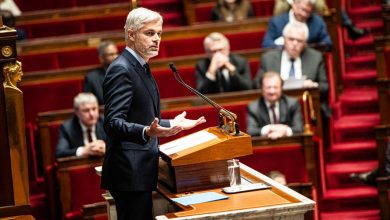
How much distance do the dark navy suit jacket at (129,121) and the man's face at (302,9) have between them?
6.82ft

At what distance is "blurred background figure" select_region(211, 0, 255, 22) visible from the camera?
426cm

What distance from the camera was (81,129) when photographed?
10.7ft

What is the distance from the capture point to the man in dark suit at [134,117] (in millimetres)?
1827

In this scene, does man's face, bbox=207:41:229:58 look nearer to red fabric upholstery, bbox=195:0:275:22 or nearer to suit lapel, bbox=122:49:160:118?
red fabric upholstery, bbox=195:0:275:22

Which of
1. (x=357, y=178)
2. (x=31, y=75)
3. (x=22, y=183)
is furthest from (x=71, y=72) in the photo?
(x=22, y=183)

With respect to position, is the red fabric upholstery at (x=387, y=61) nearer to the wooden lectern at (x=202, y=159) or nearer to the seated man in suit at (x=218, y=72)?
the seated man in suit at (x=218, y=72)

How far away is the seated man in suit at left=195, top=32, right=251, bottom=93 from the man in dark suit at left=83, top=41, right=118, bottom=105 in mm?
334

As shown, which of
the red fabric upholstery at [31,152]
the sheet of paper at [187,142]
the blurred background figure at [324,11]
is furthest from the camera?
the blurred background figure at [324,11]

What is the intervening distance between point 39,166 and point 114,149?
1.66 metres

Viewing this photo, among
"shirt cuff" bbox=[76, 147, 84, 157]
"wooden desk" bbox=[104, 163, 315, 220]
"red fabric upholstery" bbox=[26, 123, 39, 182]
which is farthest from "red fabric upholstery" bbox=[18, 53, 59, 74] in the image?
"wooden desk" bbox=[104, 163, 315, 220]

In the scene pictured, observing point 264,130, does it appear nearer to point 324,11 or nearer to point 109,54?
point 109,54

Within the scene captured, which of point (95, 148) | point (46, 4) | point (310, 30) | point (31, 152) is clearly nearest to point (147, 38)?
point (95, 148)

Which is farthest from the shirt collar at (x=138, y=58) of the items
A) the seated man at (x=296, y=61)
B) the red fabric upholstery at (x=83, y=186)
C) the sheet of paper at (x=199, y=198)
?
the seated man at (x=296, y=61)

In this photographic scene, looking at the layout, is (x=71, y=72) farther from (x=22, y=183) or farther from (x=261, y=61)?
(x=22, y=183)
